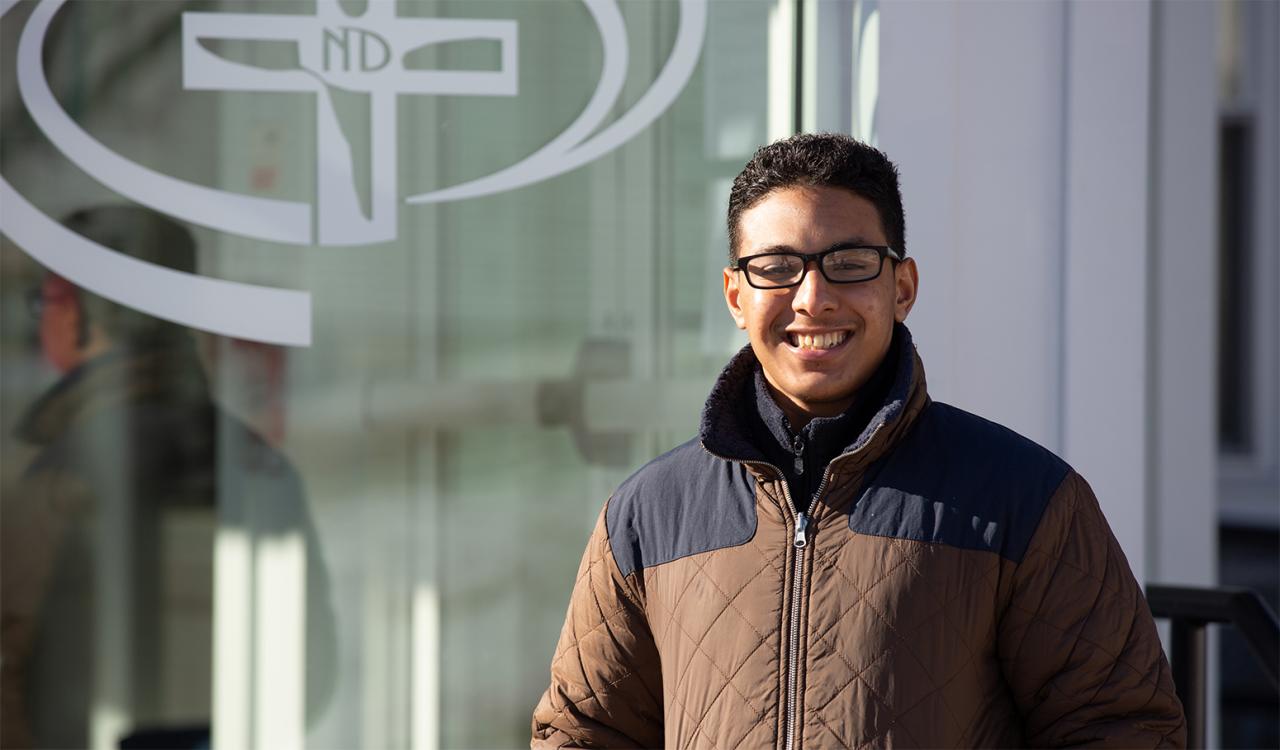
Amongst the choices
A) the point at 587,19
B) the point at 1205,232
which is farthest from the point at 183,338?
the point at 1205,232

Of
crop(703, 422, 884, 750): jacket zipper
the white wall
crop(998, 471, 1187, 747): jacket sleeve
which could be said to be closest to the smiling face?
crop(703, 422, 884, 750): jacket zipper

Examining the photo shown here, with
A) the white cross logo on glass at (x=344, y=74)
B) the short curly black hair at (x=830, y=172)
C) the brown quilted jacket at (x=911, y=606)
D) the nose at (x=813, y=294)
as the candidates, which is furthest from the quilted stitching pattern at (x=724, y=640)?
the white cross logo on glass at (x=344, y=74)

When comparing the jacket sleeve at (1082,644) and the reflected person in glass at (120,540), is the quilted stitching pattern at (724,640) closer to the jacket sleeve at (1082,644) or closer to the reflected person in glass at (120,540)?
the jacket sleeve at (1082,644)

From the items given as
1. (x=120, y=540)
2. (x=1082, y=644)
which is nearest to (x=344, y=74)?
(x=120, y=540)

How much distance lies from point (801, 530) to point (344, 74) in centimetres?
159

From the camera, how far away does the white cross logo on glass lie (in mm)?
2594

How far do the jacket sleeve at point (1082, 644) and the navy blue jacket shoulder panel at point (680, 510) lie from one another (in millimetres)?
326

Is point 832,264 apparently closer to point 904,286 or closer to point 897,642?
point 904,286

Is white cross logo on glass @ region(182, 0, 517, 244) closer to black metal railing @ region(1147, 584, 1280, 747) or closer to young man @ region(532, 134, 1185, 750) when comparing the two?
young man @ region(532, 134, 1185, 750)

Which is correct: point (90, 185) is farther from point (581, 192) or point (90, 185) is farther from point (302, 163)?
point (581, 192)

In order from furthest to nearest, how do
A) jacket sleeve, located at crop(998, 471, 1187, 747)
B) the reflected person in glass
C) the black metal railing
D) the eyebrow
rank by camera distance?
the reflected person in glass
the black metal railing
the eyebrow
jacket sleeve, located at crop(998, 471, 1187, 747)

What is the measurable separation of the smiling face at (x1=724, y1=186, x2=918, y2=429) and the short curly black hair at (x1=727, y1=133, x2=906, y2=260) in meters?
0.01

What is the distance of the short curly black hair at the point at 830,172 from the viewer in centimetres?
→ 152

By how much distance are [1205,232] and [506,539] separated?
6.90 feet
